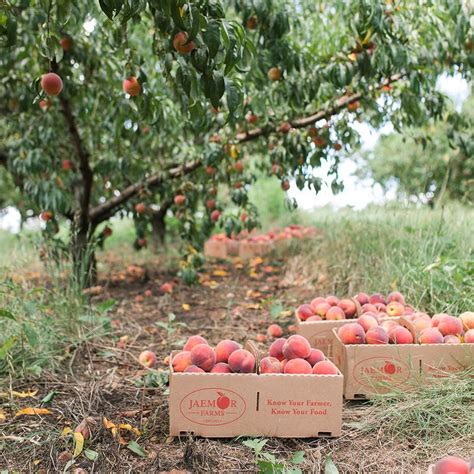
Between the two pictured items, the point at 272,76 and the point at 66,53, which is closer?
the point at 272,76

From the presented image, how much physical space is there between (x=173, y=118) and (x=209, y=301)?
4.95ft

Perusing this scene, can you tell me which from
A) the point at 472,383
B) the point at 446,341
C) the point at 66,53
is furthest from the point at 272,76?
the point at 472,383

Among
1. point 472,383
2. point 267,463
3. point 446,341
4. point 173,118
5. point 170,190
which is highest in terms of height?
point 173,118

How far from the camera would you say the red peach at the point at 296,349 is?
7.92ft

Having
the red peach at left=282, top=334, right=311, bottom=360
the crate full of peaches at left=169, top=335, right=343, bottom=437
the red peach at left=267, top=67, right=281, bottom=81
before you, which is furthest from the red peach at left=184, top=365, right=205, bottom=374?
the red peach at left=267, top=67, right=281, bottom=81

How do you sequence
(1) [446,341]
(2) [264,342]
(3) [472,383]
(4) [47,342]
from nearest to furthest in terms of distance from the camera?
(3) [472,383] → (1) [446,341] → (4) [47,342] → (2) [264,342]

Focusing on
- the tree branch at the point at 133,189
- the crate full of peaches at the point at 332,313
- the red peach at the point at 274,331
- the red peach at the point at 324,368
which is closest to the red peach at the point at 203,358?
the red peach at the point at 324,368

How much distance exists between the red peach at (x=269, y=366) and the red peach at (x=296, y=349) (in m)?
0.06

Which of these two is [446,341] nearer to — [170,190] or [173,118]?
[173,118]

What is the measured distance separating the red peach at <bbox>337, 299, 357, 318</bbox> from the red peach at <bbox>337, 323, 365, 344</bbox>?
0.44m

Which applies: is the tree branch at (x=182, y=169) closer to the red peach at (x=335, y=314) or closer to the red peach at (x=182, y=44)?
the red peach at (x=335, y=314)

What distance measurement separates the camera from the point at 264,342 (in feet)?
11.6

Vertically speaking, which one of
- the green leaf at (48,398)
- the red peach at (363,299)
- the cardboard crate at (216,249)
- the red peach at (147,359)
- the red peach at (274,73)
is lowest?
the green leaf at (48,398)

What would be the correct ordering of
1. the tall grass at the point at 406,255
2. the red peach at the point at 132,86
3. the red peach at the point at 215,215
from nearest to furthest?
the red peach at the point at 132,86, the tall grass at the point at 406,255, the red peach at the point at 215,215
